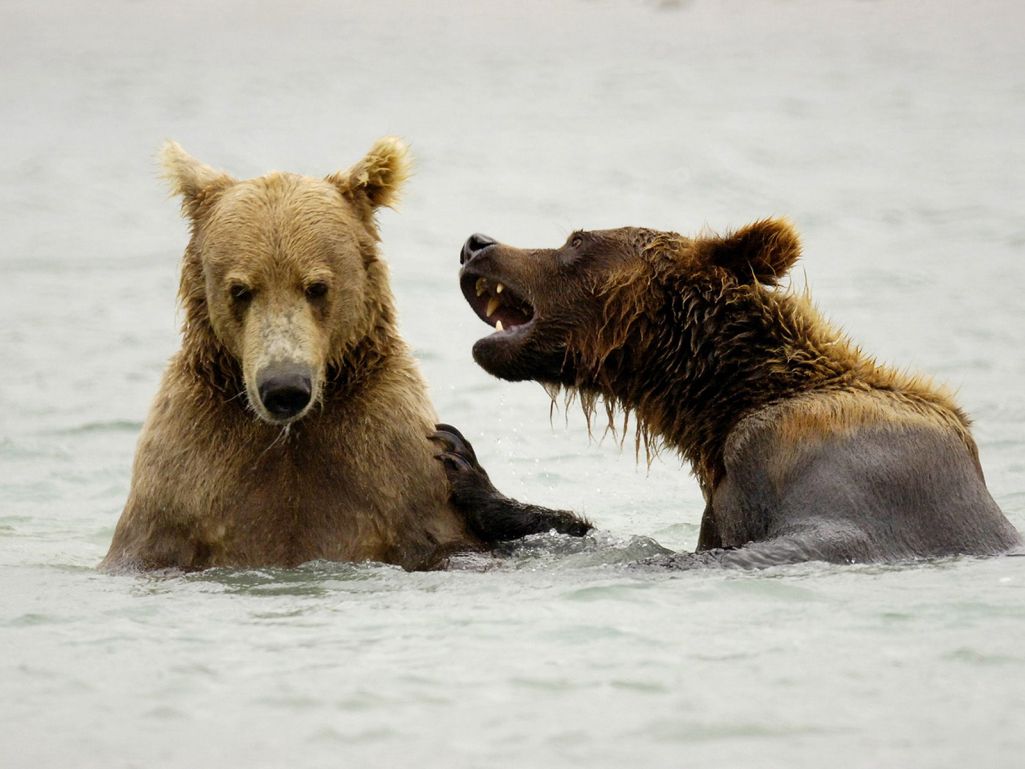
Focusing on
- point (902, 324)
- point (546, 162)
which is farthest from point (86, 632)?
point (546, 162)

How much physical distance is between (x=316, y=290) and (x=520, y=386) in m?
8.54

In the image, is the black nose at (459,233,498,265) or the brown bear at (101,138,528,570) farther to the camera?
the black nose at (459,233,498,265)

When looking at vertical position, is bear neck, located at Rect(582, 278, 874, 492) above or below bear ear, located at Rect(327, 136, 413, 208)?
below

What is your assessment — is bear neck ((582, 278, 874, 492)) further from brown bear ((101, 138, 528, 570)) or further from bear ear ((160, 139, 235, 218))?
bear ear ((160, 139, 235, 218))

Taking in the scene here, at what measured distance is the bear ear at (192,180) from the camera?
854cm

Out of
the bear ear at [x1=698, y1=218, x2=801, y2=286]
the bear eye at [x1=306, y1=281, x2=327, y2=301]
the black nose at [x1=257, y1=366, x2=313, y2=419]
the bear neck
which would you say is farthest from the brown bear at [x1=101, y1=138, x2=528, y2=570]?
the bear ear at [x1=698, y1=218, x2=801, y2=286]

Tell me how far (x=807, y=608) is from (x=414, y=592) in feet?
5.50

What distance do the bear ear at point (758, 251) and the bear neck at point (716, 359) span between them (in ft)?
0.28

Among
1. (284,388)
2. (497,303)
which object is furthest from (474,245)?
(284,388)

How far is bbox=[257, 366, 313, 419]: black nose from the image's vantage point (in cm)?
785

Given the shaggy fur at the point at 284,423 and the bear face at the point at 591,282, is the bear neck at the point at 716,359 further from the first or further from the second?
the shaggy fur at the point at 284,423

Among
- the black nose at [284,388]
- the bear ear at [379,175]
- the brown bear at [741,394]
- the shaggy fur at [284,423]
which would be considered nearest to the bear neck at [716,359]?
the brown bear at [741,394]

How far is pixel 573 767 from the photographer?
5.93 metres

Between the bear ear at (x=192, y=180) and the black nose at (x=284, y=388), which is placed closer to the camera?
the black nose at (x=284, y=388)
